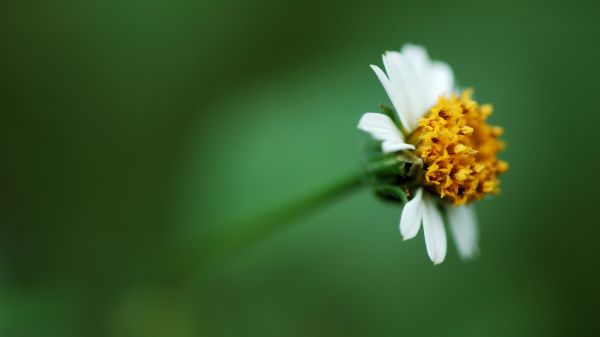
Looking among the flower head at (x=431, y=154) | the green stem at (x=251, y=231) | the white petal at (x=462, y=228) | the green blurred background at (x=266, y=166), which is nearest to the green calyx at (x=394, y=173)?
the flower head at (x=431, y=154)

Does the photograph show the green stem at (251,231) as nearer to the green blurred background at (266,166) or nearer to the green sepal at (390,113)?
the green blurred background at (266,166)

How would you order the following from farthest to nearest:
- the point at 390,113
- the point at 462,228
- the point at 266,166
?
the point at 266,166 < the point at 462,228 < the point at 390,113

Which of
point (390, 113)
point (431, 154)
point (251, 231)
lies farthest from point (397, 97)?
point (251, 231)

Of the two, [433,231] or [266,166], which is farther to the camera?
[266,166]

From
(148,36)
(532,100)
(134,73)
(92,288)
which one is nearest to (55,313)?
(92,288)

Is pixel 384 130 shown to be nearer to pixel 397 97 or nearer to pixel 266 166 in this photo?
pixel 397 97

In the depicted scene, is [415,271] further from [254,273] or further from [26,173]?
[26,173]
